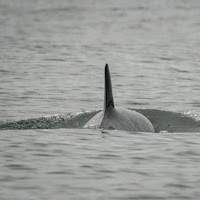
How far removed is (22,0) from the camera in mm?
78875

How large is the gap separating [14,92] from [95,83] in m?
3.98

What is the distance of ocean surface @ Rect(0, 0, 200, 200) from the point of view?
13.1 meters

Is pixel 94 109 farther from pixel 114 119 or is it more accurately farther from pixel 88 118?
pixel 114 119

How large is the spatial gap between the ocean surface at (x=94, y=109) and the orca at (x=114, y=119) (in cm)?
27

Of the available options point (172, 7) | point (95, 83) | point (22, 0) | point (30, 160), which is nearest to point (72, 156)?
point (30, 160)

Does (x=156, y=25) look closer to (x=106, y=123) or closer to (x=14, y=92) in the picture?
(x=14, y=92)

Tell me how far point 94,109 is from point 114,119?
15.5 feet

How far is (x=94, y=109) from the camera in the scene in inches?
862

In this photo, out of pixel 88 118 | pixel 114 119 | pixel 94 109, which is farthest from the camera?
pixel 94 109

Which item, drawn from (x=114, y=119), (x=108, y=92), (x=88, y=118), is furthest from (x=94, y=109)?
(x=108, y=92)

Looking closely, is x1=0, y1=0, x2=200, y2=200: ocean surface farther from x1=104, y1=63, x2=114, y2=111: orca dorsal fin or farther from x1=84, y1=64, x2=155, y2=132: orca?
x1=104, y1=63, x2=114, y2=111: orca dorsal fin

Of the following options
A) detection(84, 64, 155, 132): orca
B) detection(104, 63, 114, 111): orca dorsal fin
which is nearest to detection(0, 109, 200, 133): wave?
detection(84, 64, 155, 132): orca

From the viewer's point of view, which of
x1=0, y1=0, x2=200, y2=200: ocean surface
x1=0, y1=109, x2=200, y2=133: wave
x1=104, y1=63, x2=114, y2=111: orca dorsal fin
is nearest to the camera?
x1=0, y1=0, x2=200, y2=200: ocean surface

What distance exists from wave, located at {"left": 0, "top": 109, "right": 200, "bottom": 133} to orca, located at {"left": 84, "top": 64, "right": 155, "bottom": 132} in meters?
0.72
